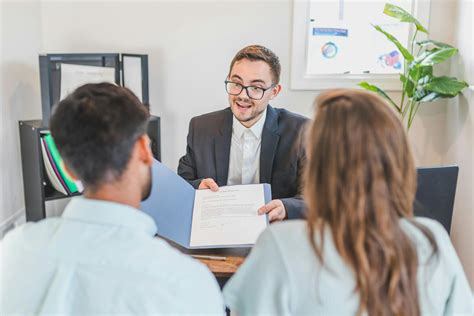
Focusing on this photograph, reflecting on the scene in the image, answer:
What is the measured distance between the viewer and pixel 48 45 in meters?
3.02

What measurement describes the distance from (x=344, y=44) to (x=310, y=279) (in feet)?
7.93

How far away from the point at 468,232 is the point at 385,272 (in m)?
1.81

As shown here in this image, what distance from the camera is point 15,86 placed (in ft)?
8.73

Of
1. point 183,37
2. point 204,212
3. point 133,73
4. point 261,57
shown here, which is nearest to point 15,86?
point 133,73

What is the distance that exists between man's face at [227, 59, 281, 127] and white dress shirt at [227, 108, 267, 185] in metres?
0.05

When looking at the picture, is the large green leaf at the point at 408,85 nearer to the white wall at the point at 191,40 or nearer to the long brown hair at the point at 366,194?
the white wall at the point at 191,40

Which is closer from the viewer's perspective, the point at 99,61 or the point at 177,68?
the point at 99,61

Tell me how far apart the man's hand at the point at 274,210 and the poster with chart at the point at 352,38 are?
1599 mm

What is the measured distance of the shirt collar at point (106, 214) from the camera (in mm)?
885

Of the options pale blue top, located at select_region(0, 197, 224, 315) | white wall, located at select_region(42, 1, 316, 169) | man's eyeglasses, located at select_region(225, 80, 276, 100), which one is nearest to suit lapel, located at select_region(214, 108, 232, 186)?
man's eyeglasses, located at select_region(225, 80, 276, 100)

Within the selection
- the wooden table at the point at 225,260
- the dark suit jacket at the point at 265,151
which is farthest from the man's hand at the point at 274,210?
the dark suit jacket at the point at 265,151

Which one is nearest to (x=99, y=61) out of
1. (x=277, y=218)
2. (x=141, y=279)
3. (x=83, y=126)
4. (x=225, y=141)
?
(x=225, y=141)

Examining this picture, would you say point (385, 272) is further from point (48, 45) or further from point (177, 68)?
point (48, 45)

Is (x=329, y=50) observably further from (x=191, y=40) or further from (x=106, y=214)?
(x=106, y=214)
